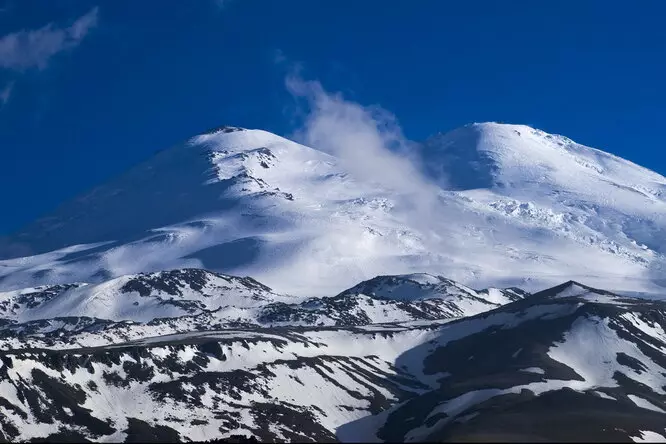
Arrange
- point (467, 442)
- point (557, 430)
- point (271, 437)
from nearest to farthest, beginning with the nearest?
point (467, 442), point (557, 430), point (271, 437)

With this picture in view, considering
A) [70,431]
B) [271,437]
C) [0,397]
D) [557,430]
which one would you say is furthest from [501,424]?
[0,397]

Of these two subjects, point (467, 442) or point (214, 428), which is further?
point (214, 428)

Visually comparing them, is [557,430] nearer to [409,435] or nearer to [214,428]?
[409,435]

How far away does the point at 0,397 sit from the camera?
193125 millimetres

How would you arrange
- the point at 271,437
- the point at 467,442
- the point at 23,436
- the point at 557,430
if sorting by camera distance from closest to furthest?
1. the point at 467,442
2. the point at 557,430
3. the point at 23,436
4. the point at 271,437

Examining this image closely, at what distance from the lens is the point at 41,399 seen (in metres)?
198

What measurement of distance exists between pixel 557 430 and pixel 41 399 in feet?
322

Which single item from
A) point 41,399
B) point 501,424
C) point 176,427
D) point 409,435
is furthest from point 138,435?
point 501,424

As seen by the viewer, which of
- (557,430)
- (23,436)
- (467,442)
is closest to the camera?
(467,442)

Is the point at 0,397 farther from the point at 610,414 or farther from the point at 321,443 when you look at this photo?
the point at 610,414

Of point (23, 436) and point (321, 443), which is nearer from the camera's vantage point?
point (23, 436)

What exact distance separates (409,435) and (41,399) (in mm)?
71577

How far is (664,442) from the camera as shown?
176625 mm

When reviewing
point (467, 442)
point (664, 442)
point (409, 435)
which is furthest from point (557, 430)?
point (467, 442)
